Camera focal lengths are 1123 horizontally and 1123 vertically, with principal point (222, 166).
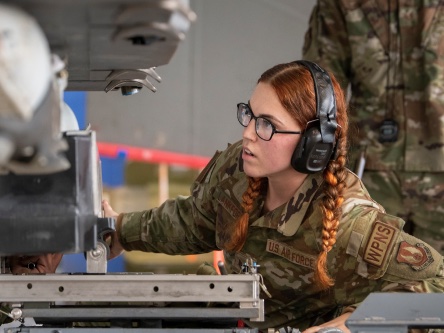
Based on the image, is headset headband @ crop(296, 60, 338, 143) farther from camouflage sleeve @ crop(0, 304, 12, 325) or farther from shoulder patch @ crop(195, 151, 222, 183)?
camouflage sleeve @ crop(0, 304, 12, 325)

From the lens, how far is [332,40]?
4211 mm

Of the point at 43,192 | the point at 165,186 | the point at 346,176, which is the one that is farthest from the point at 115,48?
the point at 165,186

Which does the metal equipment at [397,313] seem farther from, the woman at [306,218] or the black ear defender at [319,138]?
the black ear defender at [319,138]

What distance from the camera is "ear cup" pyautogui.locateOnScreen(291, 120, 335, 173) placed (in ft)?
9.36

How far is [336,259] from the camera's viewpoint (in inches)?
113

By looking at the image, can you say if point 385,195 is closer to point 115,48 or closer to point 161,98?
point 115,48

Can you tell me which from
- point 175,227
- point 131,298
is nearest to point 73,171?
point 131,298

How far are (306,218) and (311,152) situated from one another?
187mm

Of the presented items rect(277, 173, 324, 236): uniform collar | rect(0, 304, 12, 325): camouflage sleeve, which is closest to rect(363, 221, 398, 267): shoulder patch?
rect(277, 173, 324, 236): uniform collar

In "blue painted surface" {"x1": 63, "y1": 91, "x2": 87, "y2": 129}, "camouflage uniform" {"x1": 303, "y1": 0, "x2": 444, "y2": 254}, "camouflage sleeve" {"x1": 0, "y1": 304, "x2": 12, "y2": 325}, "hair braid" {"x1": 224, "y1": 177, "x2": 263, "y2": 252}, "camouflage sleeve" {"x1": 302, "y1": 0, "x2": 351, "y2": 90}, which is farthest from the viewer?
"blue painted surface" {"x1": 63, "y1": 91, "x2": 87, "y2": 129}

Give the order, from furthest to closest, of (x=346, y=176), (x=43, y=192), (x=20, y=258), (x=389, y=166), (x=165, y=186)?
(x=165, y=186) < (x=389, y=166) < (x=346, y=176) < (x=20, y=258) < (x=43, y=192)

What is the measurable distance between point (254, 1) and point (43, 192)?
22.6 ft

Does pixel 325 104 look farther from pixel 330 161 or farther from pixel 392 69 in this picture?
pixel 392 69

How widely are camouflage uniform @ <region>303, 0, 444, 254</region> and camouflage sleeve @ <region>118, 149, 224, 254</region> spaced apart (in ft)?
3.61
